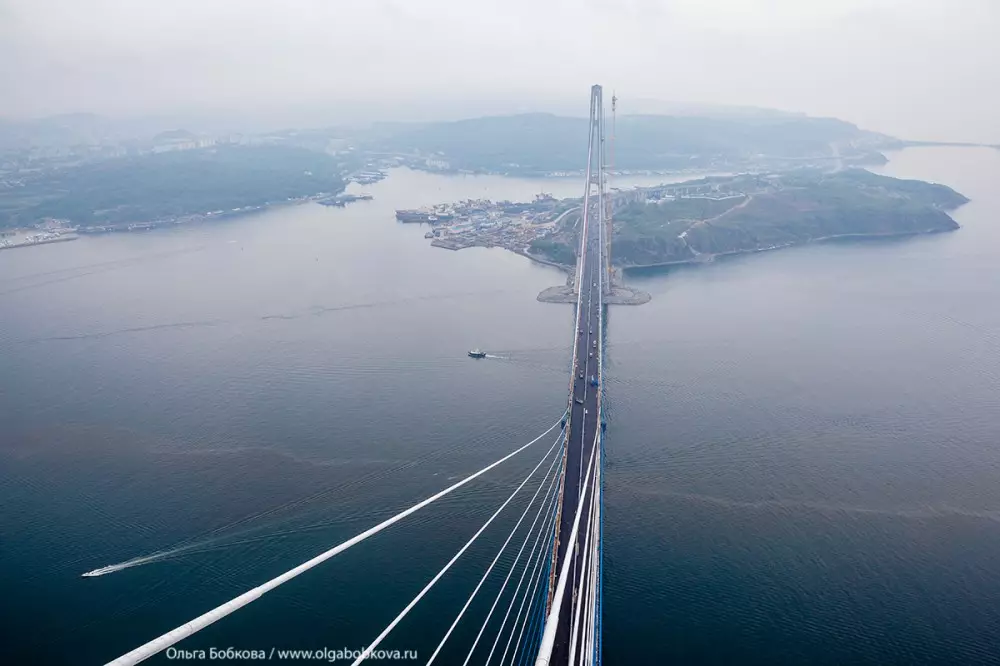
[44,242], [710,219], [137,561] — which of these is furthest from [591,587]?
A: [44,242]

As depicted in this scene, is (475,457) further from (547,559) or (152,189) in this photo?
(152,189)

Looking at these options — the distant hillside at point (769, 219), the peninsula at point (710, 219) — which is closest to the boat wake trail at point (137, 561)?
the peninsula at point (710, 219)

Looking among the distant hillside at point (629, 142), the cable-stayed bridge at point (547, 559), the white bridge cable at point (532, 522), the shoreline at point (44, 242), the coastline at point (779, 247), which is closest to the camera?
the cable-stayed bridge at point (547, 559)

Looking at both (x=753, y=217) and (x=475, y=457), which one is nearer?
(x=475, y=457)

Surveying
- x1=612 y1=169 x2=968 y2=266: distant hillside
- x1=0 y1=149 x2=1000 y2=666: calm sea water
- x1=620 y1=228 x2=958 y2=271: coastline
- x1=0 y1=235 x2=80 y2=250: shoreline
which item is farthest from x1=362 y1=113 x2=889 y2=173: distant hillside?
x1=0 y1=149 x2=1000 y2=666: calm sea water

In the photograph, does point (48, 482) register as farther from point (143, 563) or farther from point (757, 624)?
point (757, 624)

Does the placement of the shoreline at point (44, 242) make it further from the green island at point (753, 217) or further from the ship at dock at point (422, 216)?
the green island at point (753, 217)

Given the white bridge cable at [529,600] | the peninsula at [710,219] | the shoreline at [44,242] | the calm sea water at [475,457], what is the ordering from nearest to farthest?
the white bridge cable at [529,600]
the calm sea water at [475,457]
the peninsula at [710,219]
the shoreline at [44,242]
